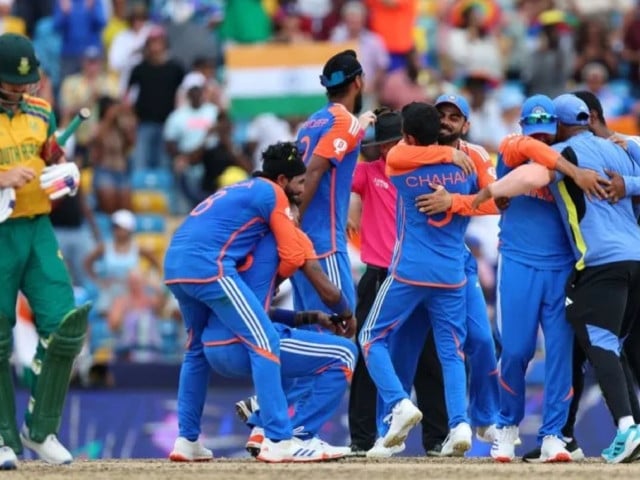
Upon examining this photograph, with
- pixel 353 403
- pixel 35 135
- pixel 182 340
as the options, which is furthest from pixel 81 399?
pixel 35 135

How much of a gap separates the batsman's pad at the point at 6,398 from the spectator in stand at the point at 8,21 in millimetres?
10914

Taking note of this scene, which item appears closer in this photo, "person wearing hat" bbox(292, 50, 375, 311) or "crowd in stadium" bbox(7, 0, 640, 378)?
"person wearing hat" bbox(292, 50, 375, 311)

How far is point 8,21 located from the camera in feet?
76.0

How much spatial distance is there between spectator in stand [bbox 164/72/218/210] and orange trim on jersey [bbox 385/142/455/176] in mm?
8705

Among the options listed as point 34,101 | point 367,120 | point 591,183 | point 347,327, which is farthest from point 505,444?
point 34,101

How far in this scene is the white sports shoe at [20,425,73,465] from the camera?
491 inches

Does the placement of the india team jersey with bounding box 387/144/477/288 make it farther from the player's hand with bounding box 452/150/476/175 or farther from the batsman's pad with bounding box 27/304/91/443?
the batsman's pad with bounding box 27/304/91/443

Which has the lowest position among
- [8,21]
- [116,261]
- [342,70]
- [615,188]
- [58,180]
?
[116,261]

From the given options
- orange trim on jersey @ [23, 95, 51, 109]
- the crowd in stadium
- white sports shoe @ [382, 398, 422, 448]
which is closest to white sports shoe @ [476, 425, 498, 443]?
white sports shoe @ [382, 398, 422, 448]

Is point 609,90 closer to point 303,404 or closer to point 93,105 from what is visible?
point 93,105

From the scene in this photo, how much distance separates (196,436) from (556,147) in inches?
121

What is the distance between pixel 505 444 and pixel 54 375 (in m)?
3.05

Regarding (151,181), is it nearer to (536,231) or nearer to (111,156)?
(111,156)

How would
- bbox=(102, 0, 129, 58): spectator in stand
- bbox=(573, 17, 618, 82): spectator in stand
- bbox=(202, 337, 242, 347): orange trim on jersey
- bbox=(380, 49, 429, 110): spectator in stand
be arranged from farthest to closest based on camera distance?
bbox=(102, 0, 129, 58): spectator in stand, bbox=(573, 17, 618, 82): spectator in stand, bbox=(380, 49, 429, 110): spectator in stand, bbox=(202, 337, 242, 347): orange trim on jersey
